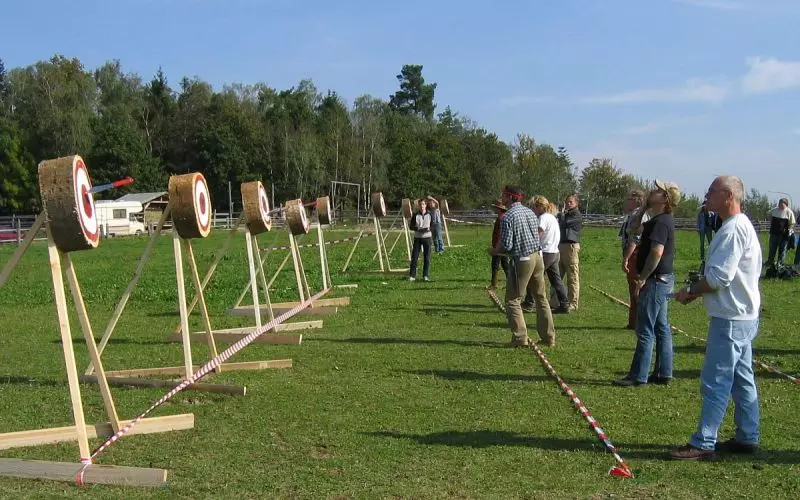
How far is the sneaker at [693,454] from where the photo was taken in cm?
589

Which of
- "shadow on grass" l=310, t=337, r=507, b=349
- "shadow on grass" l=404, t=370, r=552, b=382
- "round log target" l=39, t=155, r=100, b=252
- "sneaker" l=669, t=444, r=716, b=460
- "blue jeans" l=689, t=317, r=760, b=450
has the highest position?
"round log target" l=39, t=155, r=100, b=252

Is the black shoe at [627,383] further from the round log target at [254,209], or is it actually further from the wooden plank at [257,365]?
the round log target at [254,209]

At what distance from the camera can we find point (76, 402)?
19.4 ft

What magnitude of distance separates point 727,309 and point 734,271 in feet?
0.95

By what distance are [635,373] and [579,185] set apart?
7490 centimetres

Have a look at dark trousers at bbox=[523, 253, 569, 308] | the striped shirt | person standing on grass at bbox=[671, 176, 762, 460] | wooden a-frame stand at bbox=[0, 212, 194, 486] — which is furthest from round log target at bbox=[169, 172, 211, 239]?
dark trousers at bbox=[523, 253, 569, 308]

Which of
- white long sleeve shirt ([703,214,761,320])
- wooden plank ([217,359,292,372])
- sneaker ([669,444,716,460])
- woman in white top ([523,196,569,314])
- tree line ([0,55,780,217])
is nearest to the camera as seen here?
white long sleeve shirt ([703,214,761,320])

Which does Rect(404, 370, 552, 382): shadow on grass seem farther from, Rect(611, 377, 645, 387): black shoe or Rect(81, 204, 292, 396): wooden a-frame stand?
Rect(81, 204, 292, 396): wooden a-frame stand

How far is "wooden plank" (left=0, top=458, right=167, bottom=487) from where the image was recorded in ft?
17.9

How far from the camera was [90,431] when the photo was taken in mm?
6496

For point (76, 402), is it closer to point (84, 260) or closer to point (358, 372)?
point (358, 372)

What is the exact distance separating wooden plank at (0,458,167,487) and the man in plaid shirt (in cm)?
594

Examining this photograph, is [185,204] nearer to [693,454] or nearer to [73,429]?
[73,429]

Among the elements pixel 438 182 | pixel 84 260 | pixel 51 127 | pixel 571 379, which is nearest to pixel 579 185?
pixel 438 182
